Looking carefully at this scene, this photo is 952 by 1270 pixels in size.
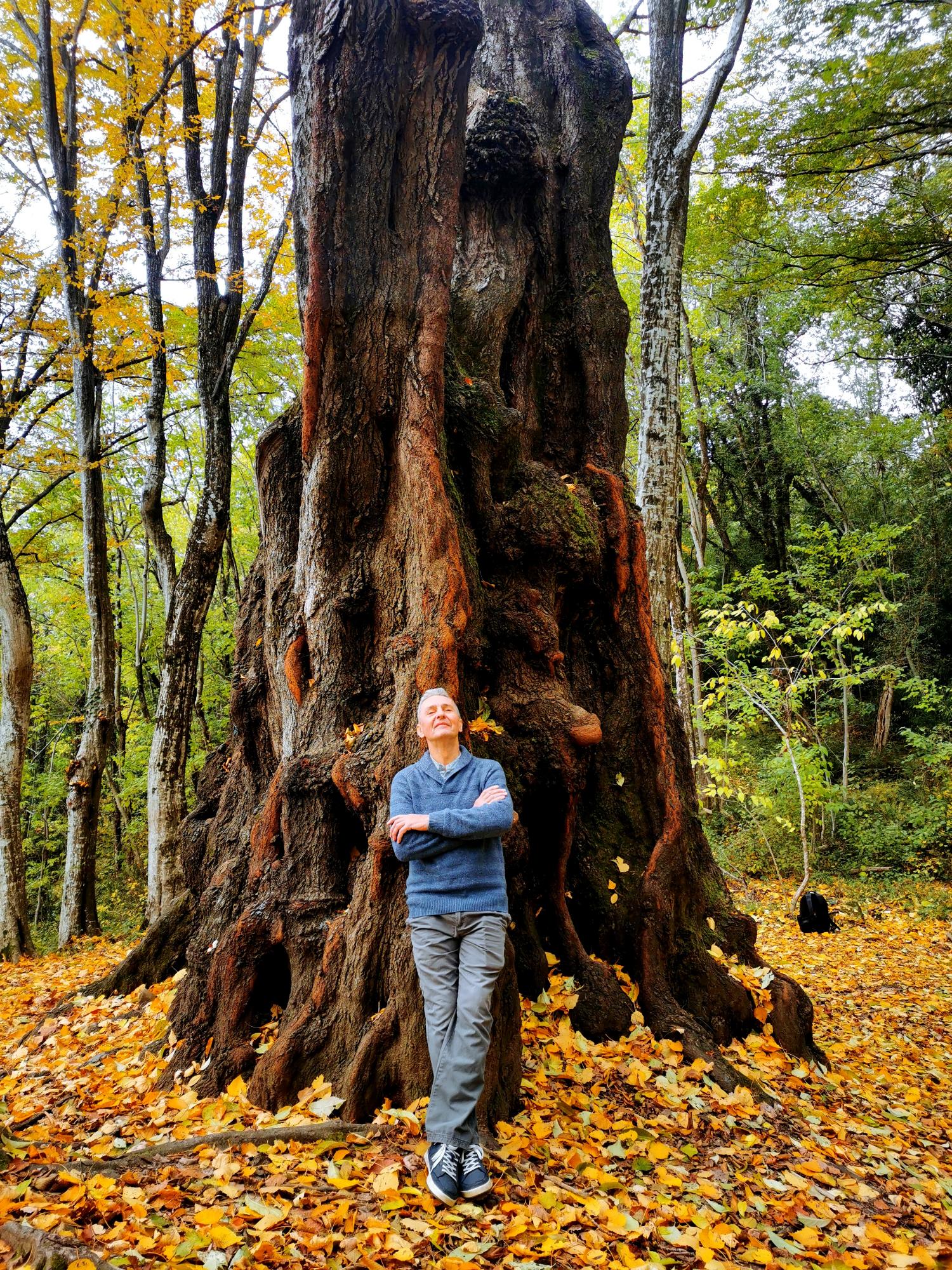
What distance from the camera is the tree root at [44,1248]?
209 centimetres

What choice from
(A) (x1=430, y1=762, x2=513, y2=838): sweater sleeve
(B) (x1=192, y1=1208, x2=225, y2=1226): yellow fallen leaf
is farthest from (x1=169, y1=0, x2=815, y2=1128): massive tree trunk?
(B) (x1=192, y1=1208, x2=225, y2=1226): yellow fallen leaf

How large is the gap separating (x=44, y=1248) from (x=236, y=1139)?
3.72 feet

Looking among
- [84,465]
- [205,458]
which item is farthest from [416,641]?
[84,465]

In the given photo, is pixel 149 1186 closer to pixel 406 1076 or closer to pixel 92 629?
pixel 406 1076

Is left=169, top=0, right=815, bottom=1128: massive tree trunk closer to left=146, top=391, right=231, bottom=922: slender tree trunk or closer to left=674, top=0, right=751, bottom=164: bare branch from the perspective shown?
left=674, top=0, right=751, bottom=164: bare branch

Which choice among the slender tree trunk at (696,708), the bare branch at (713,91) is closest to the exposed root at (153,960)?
the slender tree trunk at (696,708)

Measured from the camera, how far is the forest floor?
101 inches

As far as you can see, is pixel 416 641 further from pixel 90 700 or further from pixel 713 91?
pixel 90 700

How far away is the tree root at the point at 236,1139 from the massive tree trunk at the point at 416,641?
171 mm

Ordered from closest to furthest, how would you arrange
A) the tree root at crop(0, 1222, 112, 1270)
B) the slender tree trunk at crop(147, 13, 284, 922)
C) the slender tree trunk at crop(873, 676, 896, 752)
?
the tree root at crop(0, 1222, 112, 1270)
the slender tree trunk at crop(147, 13, 284, 922)
the slender tree trunk at crop(873, 676, 896, 752)

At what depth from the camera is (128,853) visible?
63.8 ft

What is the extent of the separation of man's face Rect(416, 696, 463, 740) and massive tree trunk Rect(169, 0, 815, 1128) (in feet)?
1.30

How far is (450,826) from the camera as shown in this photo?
3.20 metres

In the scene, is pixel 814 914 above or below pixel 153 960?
below
